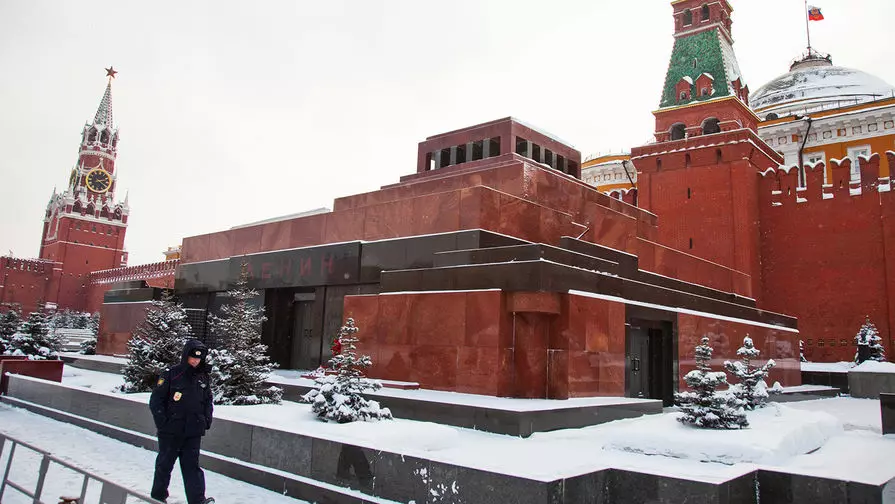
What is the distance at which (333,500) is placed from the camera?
547 centimetres

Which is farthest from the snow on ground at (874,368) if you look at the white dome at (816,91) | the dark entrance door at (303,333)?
the white dome at (816,91)

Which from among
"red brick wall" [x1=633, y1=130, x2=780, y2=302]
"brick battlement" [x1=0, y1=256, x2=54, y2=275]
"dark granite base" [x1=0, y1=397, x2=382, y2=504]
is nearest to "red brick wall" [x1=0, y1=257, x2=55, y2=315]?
"brick battlement" [x1=0, y1=256, x2=54, y2=275]

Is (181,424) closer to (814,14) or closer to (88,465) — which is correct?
(88,465)

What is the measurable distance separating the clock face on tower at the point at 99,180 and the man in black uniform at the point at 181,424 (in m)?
70.8

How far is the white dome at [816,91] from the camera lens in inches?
1355

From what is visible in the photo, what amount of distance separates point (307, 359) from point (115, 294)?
9187mm

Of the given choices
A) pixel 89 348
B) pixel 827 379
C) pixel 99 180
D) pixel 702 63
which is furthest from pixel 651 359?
pixel 99 180

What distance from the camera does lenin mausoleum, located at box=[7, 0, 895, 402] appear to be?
9.84 meters

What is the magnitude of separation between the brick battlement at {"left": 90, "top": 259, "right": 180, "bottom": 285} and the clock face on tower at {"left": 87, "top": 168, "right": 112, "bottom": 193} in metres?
9.54

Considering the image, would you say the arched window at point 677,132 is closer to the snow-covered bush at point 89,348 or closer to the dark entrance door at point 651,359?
the dark entrance door at point 651,359

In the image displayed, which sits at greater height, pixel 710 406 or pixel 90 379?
pixel 710 406

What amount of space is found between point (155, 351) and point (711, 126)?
22.6m

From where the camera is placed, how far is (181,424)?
5023mm

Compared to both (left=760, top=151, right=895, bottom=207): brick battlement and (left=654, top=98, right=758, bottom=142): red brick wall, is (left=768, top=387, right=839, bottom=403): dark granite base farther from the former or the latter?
(left=654, top=98, right=758, bottom=142): red brick wall
